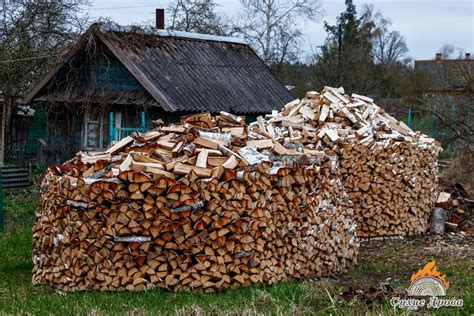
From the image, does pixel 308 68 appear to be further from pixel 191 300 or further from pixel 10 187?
pixel 191 300

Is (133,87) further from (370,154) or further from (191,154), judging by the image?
(191,154)

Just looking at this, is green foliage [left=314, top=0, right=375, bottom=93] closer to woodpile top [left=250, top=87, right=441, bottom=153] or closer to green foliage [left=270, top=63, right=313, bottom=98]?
green foliage [left=270, top=63, right=313, bottom=98]

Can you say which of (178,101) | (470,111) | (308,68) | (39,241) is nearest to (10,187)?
(178,101)

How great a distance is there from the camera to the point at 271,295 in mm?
7797

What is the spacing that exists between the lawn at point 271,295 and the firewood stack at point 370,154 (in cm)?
127

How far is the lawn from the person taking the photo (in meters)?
7.17

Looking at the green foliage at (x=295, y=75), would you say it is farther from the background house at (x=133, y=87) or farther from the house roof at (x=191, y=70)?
the background house at (x=133, y=87)

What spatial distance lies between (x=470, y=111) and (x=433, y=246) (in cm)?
940

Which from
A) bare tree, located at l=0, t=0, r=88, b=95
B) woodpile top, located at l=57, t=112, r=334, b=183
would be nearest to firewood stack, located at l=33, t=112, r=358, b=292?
woodpile top, located at l=57, t=112, r=334, b=183

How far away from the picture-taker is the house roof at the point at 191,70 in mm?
18281

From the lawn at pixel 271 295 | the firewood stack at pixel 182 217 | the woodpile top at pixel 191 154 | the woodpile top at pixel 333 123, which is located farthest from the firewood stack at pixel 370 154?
the firewood stack at pixel 182 217

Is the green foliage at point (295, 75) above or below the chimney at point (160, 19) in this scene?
below
